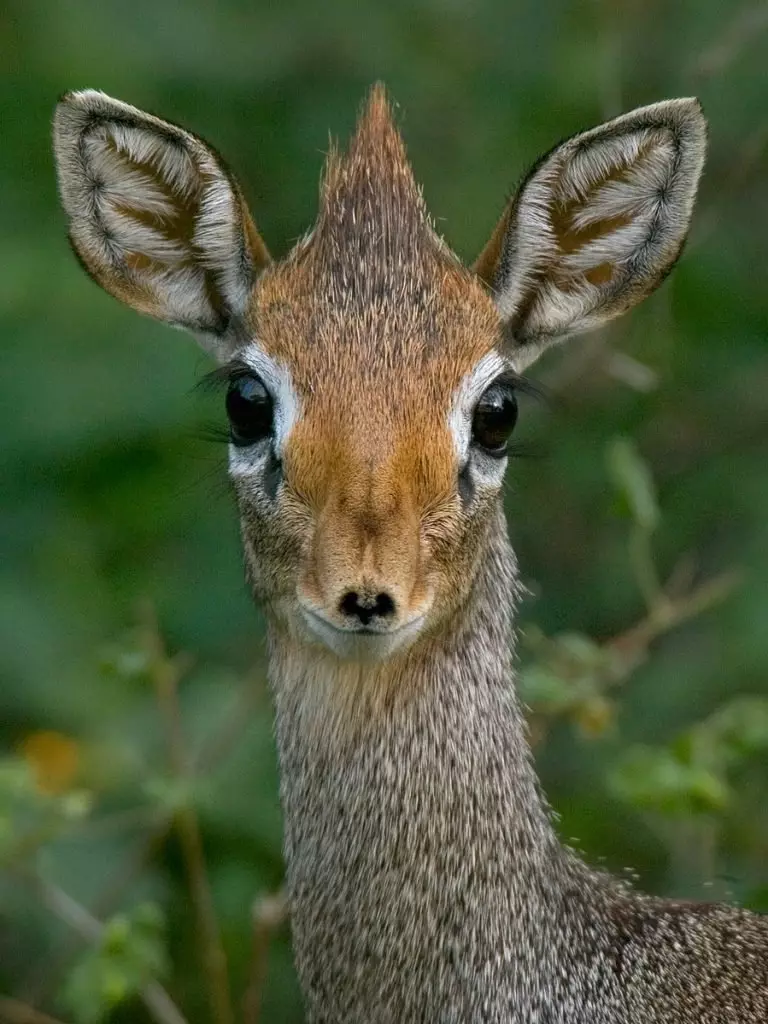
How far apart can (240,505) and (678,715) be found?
8.27ft

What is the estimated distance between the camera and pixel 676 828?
203 inches

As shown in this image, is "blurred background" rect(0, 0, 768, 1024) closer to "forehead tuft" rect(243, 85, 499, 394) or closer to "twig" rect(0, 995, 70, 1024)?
"twig" rect(0, 995, 70, 1024)

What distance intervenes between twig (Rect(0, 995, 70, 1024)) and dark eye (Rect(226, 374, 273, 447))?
1816 mm

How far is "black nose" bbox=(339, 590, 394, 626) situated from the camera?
3041mm

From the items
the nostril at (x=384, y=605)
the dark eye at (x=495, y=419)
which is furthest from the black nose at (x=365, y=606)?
the dark eye at (x=495, y=419)

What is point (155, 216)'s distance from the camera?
150 inches

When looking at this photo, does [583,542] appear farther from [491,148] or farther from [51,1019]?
[51,1019]

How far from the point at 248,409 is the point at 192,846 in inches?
67.5

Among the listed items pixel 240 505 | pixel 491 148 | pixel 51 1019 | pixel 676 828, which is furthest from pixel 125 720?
pixel 491 148

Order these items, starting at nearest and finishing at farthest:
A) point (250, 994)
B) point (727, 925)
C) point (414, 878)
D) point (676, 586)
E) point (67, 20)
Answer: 1. point (414, 878)
2. point (727, 925)
3. point (250, 994)
4. point (676, 586)
5. point (67, 20)

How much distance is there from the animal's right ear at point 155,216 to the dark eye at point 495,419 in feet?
1.93

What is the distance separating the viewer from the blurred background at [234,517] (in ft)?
15.4

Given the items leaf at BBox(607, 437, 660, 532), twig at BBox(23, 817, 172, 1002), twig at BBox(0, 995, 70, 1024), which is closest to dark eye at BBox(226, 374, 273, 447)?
leaf at BBox(607, 437, 660, 532)

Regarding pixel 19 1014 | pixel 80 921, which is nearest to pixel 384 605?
pixel 80 921
